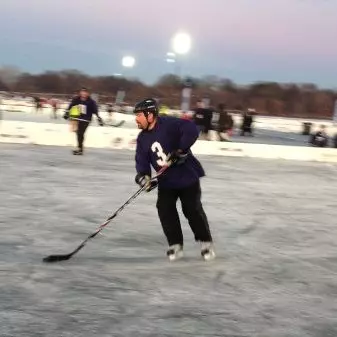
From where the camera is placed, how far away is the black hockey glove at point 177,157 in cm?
515

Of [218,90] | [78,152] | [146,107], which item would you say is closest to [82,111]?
[78,152]

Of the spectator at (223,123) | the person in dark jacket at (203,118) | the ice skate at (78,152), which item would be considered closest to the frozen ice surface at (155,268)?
the ice skate at (78,152)

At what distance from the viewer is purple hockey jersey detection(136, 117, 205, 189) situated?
5227 millimetres

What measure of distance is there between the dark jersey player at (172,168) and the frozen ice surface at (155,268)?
0.82ft

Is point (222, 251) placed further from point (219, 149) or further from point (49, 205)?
point (219, 149)

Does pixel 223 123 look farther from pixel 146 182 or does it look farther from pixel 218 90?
pixel 218 90

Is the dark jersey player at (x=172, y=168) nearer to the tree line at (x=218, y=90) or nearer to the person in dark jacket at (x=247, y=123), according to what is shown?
the person in dark jacket at (x=247, y=123)

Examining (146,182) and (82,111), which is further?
(82,111)

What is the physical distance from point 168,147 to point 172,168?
184 millimetres

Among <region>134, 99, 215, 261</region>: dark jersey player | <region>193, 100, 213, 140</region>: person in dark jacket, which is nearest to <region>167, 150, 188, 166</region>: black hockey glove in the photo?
<region>134, 99, 215, 261</region>: dark jersey player

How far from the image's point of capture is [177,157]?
516cm

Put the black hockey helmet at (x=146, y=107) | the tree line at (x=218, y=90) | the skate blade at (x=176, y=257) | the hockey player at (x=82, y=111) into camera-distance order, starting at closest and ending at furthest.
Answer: the black hockey helmet at (x=146, y=107) < the skate blade at (x=176, y=257) < the hockey player at (x=82, y=111) < the tree line at (x=218, y=90)

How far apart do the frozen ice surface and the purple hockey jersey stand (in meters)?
0.74

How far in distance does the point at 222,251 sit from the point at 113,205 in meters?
2.81
